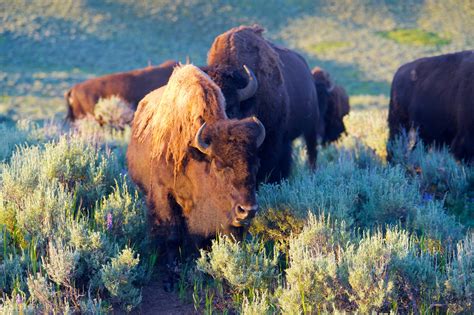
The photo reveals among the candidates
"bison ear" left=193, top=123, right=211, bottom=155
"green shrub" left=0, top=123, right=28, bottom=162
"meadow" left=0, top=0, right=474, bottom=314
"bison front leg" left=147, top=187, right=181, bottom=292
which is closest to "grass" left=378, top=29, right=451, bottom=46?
"meadow" left=0, top=0, right=474, bottom=314

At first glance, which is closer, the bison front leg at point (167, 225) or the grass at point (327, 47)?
the bison front leg at point (167, 225)

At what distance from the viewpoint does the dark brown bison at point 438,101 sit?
852 centimetres

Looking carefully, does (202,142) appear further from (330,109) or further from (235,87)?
(330,109)

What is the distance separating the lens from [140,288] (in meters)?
5.17

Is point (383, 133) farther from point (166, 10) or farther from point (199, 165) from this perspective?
point (166, 10)

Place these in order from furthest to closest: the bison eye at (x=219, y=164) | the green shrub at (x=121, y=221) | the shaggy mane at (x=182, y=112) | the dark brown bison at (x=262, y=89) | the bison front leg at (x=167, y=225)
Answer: the dark brown bison at (x=262, y=89) < the green shrub at (x=121, y=221) < the bison front leg at (x=167, y=225) < the shaggy mane at (x=182, y=112) < the bison eye at (x=219, y=164)

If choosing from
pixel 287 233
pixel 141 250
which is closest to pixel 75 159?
pixel 141 250

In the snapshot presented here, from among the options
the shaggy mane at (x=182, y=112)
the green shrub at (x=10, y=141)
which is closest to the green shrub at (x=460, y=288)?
the shaggy mane at (x=182, y=112)

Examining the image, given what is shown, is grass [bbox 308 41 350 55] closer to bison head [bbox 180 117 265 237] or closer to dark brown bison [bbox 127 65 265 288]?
dark brown bison [bbox 127 65 265 288]

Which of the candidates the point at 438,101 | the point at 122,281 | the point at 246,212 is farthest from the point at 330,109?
the point at 122,281

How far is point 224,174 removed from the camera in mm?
4820

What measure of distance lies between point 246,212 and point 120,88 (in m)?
11.5

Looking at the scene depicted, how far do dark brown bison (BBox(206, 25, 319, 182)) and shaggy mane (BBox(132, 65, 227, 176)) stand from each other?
0.44 m

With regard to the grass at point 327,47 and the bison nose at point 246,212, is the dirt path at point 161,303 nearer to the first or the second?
the bison nose at point 246,212
